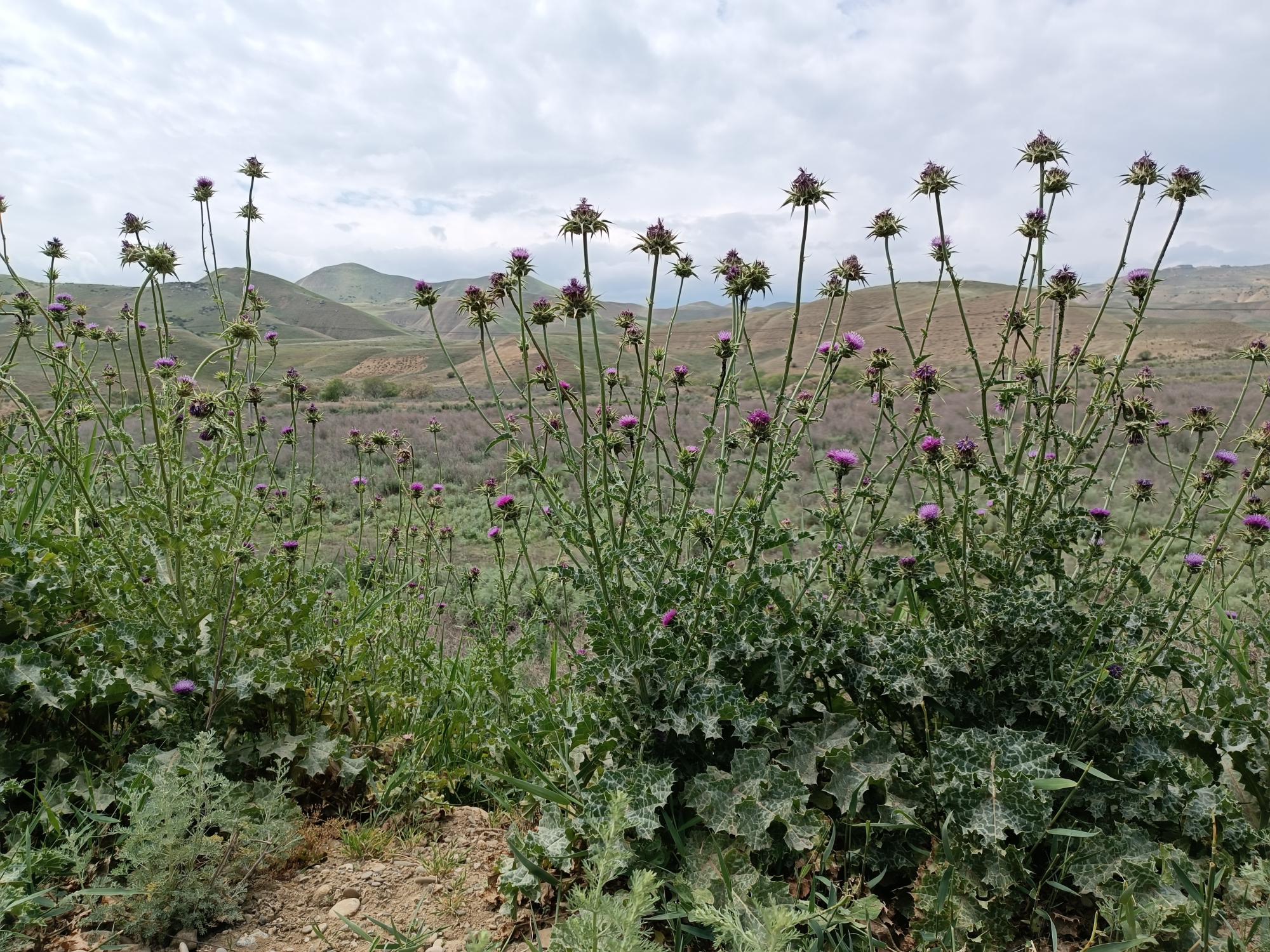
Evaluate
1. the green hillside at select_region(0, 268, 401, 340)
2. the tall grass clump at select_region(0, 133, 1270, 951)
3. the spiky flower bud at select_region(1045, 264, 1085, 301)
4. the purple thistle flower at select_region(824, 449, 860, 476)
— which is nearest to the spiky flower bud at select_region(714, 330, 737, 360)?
the tall grass clump at select_region(0, 133, 1270, 951)

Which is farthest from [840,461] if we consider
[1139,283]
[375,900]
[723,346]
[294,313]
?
[294,313]

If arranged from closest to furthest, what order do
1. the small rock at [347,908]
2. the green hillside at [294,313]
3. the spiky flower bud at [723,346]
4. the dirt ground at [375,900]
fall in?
the dirt ground at [375,900] < the small rock at [347,908] < the spiky flower bud at [723,346] < the green hillside at [294,313]

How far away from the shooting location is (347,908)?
2.24m

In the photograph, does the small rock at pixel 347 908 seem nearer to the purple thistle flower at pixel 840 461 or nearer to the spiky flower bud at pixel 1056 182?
the purple thistle flower at pixel 840 461

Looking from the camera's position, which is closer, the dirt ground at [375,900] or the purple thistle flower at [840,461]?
the dirt ground at [375,900]

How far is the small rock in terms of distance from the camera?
7.29 feet

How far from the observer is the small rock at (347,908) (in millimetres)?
2223

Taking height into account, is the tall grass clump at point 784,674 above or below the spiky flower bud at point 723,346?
below

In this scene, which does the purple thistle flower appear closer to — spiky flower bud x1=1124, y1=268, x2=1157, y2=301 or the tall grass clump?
the tall grass clump

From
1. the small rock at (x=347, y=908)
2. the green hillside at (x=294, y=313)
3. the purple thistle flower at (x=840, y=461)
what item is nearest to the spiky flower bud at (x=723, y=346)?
the purple thistle flower at (x=840, y=461)

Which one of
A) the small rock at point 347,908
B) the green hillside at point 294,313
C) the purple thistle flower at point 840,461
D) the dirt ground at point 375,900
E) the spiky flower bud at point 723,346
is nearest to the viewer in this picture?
the dirt ground at point 375,900

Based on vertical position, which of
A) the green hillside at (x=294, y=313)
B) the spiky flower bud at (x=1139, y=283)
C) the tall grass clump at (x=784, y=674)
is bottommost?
the tall grass clump at (x=784, y=674)

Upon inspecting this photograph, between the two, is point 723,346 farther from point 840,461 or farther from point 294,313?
point 294,313

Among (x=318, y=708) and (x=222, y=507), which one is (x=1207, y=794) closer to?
(x=318, y=708)
